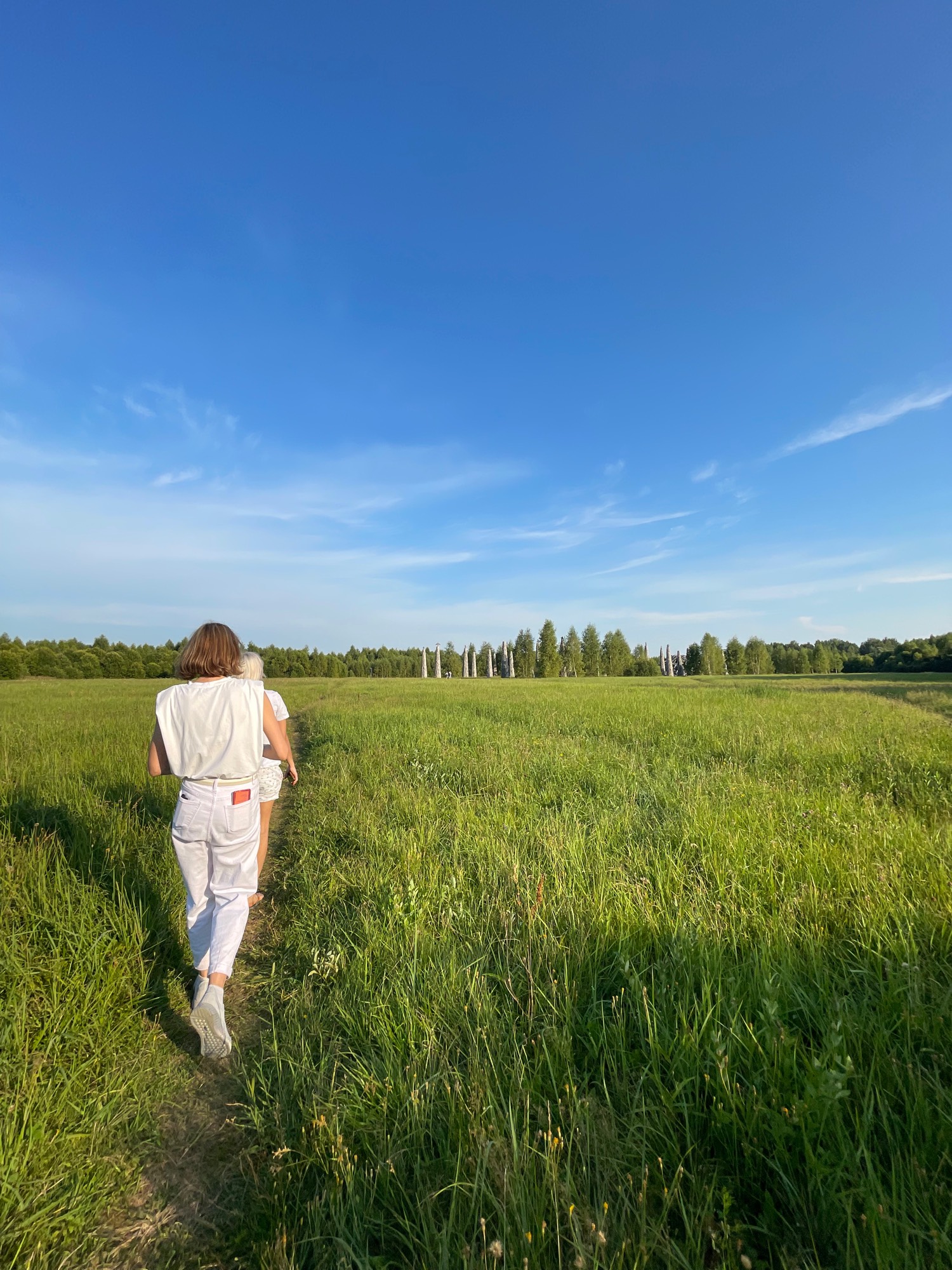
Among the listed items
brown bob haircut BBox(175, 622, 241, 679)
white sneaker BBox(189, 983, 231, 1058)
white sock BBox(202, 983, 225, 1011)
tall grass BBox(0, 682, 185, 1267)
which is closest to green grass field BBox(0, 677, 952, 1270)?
tall grass BBox(0, 682, 185, 1267)

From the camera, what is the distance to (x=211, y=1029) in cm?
310

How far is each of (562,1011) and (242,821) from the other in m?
2.23

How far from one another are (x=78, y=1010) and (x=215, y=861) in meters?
0.99

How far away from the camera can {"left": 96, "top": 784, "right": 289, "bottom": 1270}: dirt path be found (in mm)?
2021

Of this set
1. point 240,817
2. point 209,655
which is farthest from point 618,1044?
point 209,655

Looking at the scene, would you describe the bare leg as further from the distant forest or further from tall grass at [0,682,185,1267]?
the distant forest

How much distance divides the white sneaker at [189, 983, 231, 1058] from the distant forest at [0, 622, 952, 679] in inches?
2880

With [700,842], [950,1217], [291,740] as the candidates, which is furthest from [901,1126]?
[291,740]

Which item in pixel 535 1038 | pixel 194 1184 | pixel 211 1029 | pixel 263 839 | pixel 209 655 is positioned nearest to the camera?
pixel 194 1184

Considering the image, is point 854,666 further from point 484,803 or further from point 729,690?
point 484,803

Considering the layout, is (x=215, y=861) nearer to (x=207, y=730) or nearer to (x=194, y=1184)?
(x=207, y=730)

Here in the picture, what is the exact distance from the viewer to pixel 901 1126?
76.6 inches

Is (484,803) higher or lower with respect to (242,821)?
lower

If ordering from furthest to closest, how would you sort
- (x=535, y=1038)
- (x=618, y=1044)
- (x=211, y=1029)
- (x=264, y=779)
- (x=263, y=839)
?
(x=264, y=779)
(x=263, y=839)
(x=211, y=1029)
(x=535, y=1038)
(x=618, y=1044)
